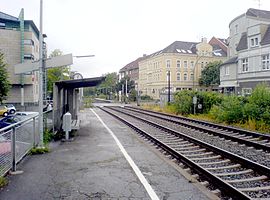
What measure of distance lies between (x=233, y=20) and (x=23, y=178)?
50.0 metres

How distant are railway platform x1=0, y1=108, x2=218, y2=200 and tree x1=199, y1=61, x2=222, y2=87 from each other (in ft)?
219

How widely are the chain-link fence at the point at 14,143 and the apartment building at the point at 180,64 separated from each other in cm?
6476

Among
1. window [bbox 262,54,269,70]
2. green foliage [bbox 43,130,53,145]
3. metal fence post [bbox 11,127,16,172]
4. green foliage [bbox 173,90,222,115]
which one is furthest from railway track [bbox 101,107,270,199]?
window [bbox 262,54,269,70]

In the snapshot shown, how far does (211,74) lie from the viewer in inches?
2928

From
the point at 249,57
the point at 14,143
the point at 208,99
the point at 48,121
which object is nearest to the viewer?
the point at 14,143

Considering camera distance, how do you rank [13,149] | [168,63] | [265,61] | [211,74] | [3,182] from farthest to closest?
[168,63], [211,74], [265,61], [13,149], [3,182]

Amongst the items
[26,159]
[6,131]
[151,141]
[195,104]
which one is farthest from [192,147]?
[195,104]

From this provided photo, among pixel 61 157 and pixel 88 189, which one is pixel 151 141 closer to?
pixel 61 157

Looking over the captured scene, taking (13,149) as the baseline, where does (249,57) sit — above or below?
above

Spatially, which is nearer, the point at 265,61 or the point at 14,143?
the point at 14,143

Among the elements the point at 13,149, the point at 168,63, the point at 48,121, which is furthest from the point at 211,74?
the point at 13,149

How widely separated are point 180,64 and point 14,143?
72.4 m

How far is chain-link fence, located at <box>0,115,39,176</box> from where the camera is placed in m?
6.69

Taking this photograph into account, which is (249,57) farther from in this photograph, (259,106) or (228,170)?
(228,170)
